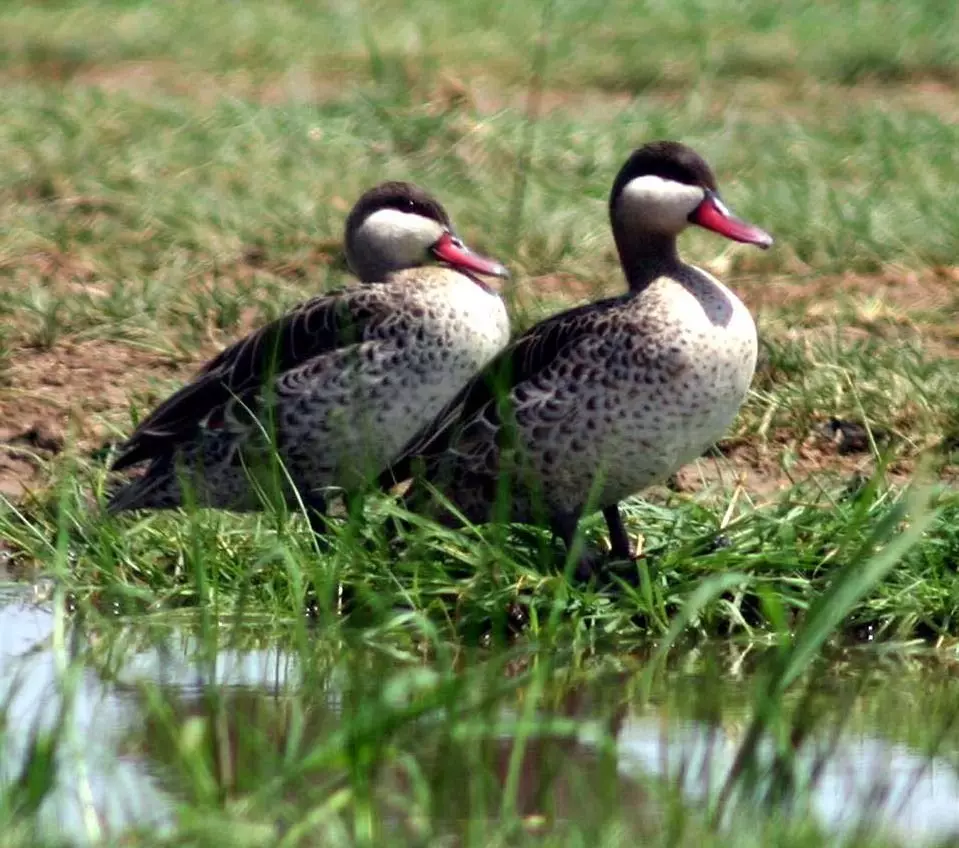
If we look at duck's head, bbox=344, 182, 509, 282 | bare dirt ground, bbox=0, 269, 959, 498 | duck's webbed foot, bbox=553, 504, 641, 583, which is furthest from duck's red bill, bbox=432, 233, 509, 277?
duck's webbed foot, bbox=553, 504, 641, 583

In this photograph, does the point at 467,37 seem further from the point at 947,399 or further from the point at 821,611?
the point at 821,611

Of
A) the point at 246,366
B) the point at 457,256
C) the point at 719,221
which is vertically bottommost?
the point at 246,366

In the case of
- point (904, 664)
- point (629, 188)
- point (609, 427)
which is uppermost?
point (629, 188)

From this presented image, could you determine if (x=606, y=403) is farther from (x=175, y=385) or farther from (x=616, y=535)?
(x=175, y=385)

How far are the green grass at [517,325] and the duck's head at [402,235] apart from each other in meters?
0.22

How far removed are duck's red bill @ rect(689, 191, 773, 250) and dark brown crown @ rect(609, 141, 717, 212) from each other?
0.14ft

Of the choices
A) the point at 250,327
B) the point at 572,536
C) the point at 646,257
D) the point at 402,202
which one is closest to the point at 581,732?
the point at 572,536

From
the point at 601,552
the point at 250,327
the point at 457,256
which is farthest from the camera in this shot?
the point at 250,327

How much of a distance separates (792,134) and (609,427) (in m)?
4.83

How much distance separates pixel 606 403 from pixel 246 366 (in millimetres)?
1157

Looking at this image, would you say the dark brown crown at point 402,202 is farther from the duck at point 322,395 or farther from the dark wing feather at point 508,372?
the dark wing feather at point 508,372

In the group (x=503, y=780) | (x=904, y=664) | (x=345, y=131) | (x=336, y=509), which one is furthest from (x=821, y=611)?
(x=345, y=131)

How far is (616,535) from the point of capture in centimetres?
555

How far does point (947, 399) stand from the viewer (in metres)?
6.62
